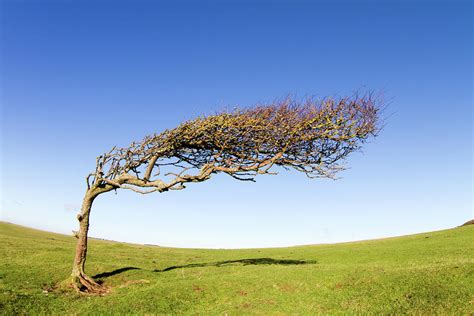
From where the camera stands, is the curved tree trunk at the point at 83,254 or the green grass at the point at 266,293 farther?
the curved tree trunk at the point at 83,254

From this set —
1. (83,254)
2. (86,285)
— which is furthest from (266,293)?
(83,254)

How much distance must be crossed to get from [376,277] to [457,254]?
19181mm

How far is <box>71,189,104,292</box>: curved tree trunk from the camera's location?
76.7 ft

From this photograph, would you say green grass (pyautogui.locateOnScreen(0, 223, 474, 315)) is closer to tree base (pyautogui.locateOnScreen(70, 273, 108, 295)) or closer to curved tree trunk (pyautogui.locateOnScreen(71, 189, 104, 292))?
tree base (pyautogui.locateOnScreen(70, 273, 108, 295))

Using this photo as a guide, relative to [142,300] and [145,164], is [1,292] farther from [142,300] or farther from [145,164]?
[145,164]

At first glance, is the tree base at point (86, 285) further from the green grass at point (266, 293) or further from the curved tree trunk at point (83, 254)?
the green grass at point (266, 293)

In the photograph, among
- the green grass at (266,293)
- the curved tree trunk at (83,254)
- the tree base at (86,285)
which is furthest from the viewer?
the curved tree trunk at (83,254)

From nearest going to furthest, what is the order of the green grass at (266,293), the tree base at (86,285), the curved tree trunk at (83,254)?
the green grass at (266,293) → the tree base at (86,285) → the curved tree trunk at (83,254)

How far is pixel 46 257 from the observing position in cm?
3753

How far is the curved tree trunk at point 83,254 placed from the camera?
76.7ft

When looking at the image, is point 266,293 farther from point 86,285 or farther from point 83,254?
point 83,254

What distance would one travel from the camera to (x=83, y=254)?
24.9m

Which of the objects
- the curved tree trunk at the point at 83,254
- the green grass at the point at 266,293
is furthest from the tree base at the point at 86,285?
the green grass at the point at 266,293

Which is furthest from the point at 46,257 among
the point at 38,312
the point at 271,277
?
the point at 271,277
